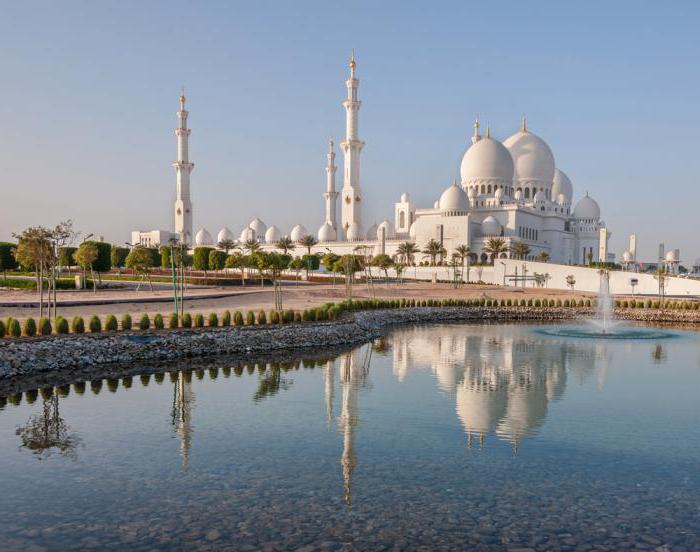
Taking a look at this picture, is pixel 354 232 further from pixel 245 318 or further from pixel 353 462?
pixel 353 462

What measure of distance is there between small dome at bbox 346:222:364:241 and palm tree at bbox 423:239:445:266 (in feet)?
52.3

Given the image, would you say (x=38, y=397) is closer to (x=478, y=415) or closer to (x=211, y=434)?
(x=211, y=434)

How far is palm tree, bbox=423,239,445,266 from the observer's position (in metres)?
Result: 83.4

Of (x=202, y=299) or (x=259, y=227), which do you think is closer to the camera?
(x=202, y=299)

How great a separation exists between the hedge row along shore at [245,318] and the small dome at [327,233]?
6277cm

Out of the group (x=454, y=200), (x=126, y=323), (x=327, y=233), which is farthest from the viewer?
(x=327, y=233)

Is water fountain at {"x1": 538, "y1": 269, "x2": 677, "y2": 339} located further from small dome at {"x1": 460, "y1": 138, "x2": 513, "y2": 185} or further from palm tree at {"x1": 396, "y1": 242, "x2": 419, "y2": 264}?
small dome at {"x1": 460, "y1": 138, "x2": 513, "y2": 185}

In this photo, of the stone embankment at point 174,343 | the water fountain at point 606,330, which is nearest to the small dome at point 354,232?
the water fountain at point 606,330

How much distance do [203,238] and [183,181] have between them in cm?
2480

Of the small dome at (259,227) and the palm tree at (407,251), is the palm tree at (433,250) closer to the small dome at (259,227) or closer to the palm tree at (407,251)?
the palm tree at (407,251)

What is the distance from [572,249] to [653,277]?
142 ft

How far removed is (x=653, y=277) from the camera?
6350cm

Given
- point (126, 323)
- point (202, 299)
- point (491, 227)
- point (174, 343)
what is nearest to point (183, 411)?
point (174, 343)

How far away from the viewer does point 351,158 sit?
314 ft
